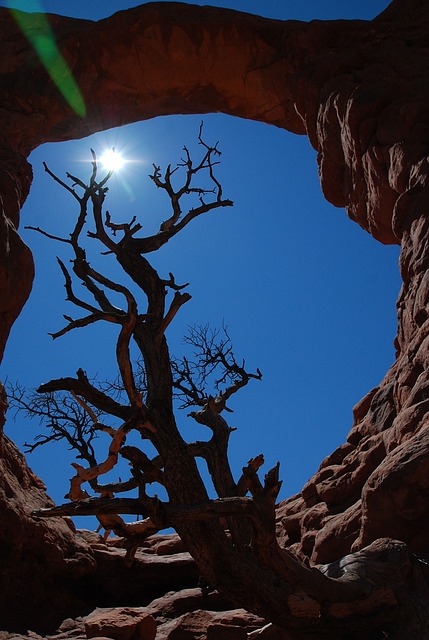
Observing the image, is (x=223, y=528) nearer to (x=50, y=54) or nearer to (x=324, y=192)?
(x=324, y=192)

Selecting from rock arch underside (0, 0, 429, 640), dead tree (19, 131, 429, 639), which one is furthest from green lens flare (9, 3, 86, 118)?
dead tree (19, 131, 429, 639)

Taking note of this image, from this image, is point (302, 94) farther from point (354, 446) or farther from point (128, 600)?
point (128, 600)

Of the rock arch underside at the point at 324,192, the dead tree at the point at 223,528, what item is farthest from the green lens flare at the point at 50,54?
the dead tree at the point at 223,528

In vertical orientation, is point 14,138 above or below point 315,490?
above

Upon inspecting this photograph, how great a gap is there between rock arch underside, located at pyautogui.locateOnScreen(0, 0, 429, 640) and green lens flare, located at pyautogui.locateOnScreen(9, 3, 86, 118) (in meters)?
0.23

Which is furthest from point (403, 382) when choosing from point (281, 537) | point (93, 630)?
point (93, 630)

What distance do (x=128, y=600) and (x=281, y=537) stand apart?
9.73 feet

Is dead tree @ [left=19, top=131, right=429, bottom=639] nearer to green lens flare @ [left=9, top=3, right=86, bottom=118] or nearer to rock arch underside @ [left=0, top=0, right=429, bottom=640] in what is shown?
rock arch underside @ [left=0, top=0, right=429, bottom=640]

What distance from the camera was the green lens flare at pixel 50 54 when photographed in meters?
16.1

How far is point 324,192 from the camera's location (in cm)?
1370

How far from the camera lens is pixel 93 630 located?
7.41 m

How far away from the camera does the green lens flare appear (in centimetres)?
1614

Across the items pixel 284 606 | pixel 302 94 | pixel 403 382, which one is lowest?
pixel 284 606

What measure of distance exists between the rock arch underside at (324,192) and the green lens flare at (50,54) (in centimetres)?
23
